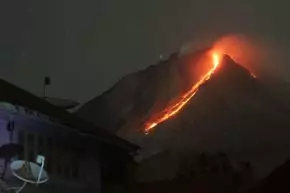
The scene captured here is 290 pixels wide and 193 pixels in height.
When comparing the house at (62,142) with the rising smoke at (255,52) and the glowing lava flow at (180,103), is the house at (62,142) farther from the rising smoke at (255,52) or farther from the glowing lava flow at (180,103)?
the rising smoke at (255,52)

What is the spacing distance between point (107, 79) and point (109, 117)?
174mm

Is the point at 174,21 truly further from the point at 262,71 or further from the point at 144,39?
the point at 262,71

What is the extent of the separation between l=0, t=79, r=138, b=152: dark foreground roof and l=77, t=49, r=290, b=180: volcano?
0.12 m

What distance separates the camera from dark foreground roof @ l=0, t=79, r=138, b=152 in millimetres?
2236

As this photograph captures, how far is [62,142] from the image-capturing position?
93.7 inches

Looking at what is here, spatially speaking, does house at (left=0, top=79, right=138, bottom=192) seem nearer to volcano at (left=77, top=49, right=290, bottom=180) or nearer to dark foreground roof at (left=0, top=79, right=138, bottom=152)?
dark foreground roof at (left=0, top=79, right=138, bottom=152)

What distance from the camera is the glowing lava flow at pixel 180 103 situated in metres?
2.76

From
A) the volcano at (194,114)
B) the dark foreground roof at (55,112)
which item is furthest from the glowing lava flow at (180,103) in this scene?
the dark foreground roof at (55,112)

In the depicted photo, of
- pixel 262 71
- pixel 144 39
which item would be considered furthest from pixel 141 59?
pixel 262 71

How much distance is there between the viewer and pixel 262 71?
2684 mm

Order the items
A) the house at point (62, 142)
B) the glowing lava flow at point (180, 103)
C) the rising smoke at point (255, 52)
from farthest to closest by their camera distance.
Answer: the glowing lava flow at point (180, 103) → the rising smoke at point (255, 52) → the house at point (62, 142)

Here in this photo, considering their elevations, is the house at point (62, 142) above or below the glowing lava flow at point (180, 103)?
below

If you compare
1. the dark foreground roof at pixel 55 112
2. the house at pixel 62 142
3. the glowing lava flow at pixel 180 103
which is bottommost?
the house at pixel 62 142

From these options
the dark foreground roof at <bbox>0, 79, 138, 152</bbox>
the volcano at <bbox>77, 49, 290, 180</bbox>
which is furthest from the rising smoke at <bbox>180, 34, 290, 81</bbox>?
the dark foreground roof at <bbox>0, 79, 138, 152</bbox>
